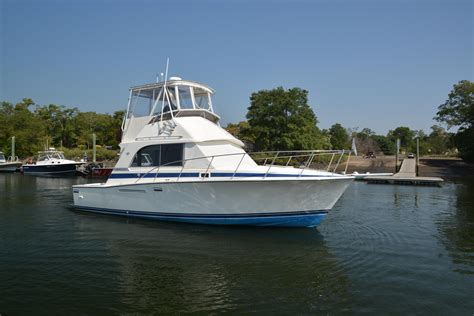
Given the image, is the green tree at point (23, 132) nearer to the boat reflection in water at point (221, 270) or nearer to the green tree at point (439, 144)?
the boat reflection in water at point (221, 270)

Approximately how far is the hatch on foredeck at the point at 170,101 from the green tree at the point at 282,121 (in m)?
27.6

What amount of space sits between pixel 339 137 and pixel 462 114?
86.0 ft

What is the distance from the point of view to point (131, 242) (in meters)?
9.13

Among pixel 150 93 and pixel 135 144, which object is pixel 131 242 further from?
pixel 150 93

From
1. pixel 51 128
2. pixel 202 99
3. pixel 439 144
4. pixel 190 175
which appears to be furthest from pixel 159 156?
pixel 439 144

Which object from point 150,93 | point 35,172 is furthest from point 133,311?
point 35,172

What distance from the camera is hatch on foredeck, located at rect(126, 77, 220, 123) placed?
1167 cm

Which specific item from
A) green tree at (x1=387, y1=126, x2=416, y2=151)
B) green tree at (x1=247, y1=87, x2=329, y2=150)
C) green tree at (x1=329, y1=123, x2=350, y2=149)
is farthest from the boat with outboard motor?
green tree at (x1=387, y1=126, x2=416, y2=151)

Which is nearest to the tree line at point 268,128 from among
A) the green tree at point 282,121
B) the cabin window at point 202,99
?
the green tree at point 282,121

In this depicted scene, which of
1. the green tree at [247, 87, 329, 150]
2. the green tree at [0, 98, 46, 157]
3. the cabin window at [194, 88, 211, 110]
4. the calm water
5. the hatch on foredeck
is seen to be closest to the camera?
the calm water

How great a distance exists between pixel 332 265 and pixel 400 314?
2.23m

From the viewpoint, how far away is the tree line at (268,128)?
40875mm

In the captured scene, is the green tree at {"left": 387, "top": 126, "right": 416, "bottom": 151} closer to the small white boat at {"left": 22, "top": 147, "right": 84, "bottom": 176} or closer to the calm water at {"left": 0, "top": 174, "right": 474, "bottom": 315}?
the small white boat at {"left": 22, "top": 147, "right": 84, "bottom": 176}

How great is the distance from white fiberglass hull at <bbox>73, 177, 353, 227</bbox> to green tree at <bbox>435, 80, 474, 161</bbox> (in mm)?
37064
